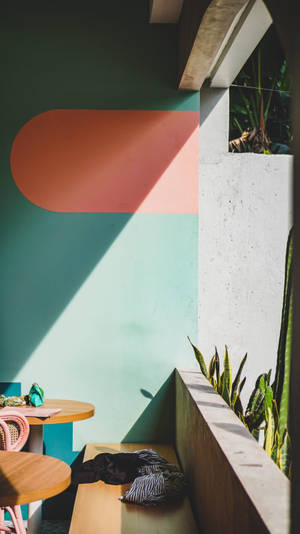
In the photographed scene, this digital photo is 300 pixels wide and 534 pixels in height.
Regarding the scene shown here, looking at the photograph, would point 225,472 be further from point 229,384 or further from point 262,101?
point 262,101

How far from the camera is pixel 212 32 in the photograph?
3.07 metres

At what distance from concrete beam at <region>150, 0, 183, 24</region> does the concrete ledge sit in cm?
267

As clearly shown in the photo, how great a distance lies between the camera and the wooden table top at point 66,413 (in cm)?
314

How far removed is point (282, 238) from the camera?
446 cm

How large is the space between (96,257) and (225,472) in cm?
239

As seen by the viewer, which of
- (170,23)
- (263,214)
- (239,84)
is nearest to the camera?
(170,23)

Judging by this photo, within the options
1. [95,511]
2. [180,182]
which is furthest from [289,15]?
[180,182]

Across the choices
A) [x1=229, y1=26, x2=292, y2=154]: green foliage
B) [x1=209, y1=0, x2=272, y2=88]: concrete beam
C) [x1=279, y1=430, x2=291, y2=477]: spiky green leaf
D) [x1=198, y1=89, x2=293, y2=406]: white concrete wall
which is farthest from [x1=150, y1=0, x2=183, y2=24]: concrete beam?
[x1=279, y1=430, x2=291, y2=477]: spiky green leaf

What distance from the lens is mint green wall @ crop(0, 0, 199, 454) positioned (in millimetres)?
4078

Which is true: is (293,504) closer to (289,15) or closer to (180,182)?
(289,15)

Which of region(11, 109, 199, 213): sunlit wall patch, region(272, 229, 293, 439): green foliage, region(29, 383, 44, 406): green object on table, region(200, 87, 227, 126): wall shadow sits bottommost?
region(29, 383, 44, 406): green object on table

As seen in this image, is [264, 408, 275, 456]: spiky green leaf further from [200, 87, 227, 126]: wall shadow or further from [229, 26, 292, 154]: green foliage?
[229, 26, 292, 154]: green foliage

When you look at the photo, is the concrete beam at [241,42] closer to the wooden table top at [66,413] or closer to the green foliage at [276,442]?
the green foliage at [276,442]

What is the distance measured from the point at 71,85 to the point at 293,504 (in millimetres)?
3700
